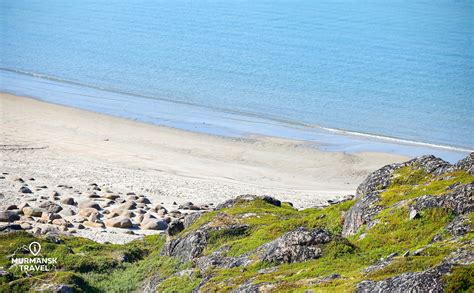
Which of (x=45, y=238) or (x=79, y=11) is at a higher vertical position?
(x=79, y=11)

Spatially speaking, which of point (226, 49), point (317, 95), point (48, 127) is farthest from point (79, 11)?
point (48, 127)

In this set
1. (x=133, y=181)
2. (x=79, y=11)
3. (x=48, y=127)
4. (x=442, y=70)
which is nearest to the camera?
(x=133, y=181)

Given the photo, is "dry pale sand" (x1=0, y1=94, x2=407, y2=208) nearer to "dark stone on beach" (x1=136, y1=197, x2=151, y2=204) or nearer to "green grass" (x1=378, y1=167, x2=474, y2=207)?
"dark stone on beach" (x1=136, y1=197, x2=151, y2=204)

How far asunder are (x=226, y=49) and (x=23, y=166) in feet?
205

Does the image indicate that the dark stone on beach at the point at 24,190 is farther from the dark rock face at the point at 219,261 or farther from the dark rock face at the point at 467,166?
the dark rock face at the point at 467,166

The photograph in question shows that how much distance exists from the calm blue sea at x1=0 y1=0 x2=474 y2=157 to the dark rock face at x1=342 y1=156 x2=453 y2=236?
3843 centimetres

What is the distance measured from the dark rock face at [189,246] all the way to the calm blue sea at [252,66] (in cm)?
3814

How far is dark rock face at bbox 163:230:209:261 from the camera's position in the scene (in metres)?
23.0

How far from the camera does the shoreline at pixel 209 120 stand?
60.3m

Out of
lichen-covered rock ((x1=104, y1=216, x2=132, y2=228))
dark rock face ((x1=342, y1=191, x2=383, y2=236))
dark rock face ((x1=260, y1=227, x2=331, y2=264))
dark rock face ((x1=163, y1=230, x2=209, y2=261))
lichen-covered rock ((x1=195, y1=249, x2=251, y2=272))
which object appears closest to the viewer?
dark rock face ((x1=260, y1=227, x2=331, y2=264))

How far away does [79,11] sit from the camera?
477 feet

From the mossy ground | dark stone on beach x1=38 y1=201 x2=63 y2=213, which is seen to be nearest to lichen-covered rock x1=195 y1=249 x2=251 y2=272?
the mossy ground

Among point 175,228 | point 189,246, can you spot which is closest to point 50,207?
point 175,228

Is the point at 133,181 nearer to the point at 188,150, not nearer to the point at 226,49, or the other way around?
the point at 188,150
